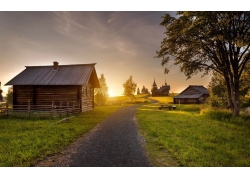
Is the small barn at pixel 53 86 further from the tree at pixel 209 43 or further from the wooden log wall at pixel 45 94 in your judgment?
the tree at pixel 209 43

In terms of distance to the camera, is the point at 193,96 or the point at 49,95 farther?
the point at 193,96

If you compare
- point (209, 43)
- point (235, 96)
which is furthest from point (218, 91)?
point (209, 43)

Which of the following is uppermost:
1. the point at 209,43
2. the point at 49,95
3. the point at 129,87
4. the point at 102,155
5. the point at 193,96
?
the point at 209,43

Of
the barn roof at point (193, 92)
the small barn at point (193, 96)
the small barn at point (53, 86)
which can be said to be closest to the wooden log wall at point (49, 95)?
the small barn at point (53, 86)

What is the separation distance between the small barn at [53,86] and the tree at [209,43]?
10.5 m

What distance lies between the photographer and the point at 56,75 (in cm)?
1934

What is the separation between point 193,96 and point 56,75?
3554 centimetres

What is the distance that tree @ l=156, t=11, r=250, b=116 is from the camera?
957 centimetres

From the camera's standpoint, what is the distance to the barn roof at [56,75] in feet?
58.6

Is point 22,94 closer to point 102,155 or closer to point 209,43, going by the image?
point 102,155

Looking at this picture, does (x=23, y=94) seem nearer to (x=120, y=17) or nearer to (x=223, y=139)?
(x=120, y=17)

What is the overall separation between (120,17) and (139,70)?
4004 millimetres

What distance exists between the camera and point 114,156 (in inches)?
201

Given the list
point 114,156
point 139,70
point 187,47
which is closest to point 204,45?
point 187,47
